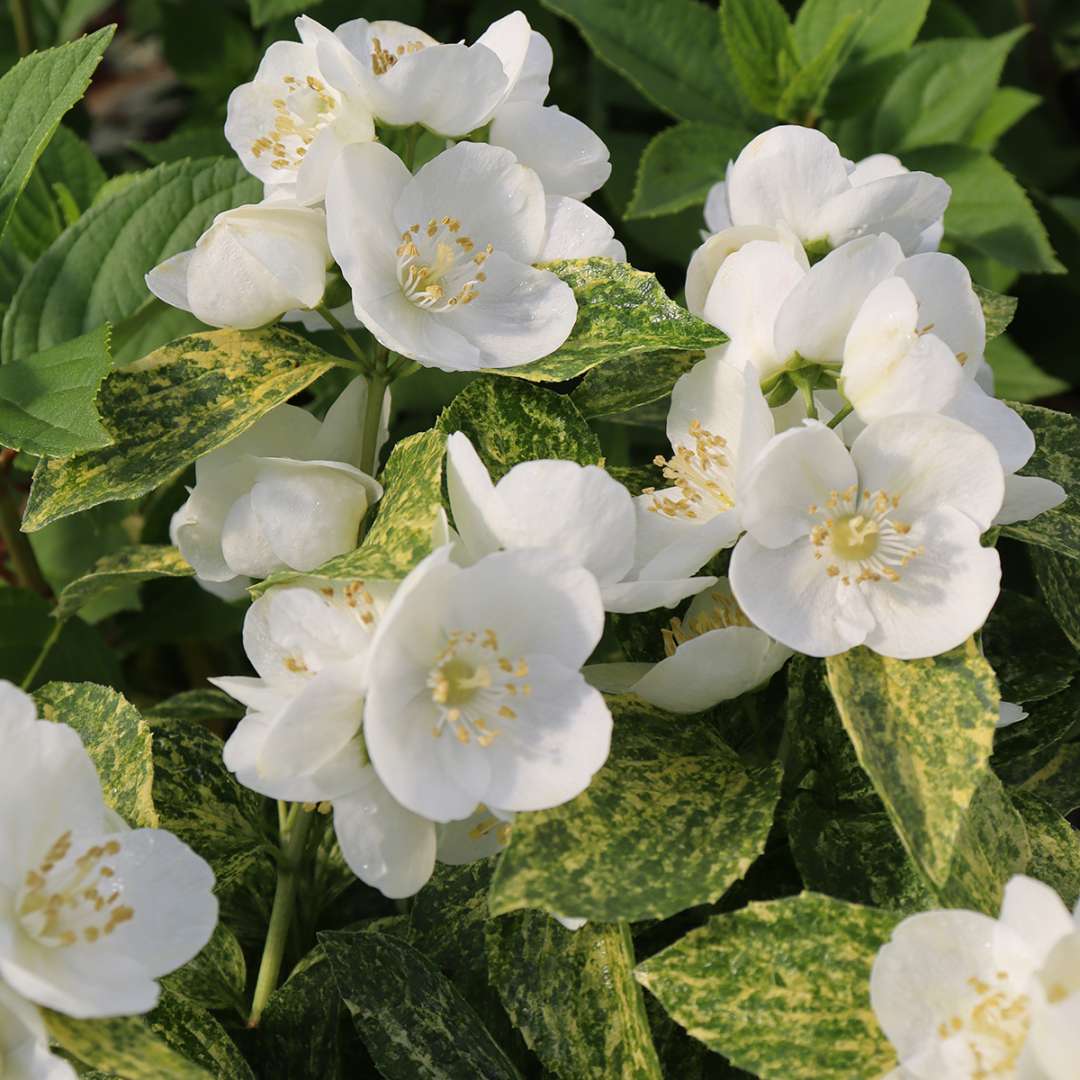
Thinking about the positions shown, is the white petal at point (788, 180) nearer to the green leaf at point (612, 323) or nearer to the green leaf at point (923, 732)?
the green leaf at point (612, 323)

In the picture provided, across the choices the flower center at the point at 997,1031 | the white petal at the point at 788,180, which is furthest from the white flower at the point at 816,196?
the flower center at the point at 997,1031

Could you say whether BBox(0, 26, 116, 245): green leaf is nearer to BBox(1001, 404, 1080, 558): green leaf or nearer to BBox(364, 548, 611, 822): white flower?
BBox(364, 548, 611, 822): white flower

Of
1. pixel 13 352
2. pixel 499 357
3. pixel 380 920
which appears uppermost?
pixel 499 357

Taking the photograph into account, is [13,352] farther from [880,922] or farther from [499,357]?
[880,922]

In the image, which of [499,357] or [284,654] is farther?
[499,357]

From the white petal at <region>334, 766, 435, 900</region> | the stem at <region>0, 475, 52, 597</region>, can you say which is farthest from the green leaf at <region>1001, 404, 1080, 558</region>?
the stem at <region>0, 475, 52, 597</region>

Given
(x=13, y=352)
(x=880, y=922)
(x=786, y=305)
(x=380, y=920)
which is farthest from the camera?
(x=13, y=352)

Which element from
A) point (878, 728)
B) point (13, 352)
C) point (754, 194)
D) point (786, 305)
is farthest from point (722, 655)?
point (13, 352)

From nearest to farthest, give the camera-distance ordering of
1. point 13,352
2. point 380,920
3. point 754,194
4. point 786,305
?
point 786,305 < point 754,194 < point 380,920 < point 13,352

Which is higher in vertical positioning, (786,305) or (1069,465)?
(786,305)
